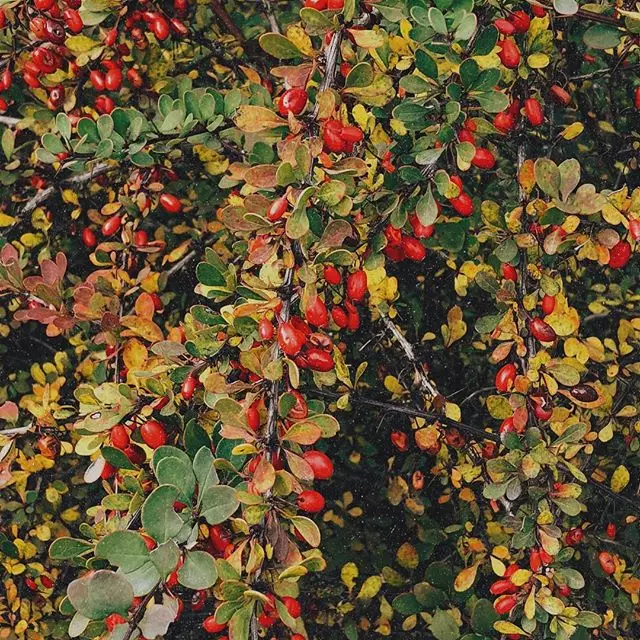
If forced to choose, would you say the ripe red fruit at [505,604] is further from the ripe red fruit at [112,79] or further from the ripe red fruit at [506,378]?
the ripe red fruit at [112,79]

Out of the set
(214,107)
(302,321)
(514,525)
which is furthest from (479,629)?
(214,107)

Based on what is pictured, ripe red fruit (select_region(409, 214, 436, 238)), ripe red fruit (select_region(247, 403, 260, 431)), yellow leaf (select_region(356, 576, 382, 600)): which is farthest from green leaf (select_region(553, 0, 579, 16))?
yellow leaf (select_region(356, 576, 382, 600))

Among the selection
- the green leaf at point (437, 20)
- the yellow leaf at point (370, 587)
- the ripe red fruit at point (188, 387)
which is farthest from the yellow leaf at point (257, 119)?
the yellow leaf at point (370, 587)

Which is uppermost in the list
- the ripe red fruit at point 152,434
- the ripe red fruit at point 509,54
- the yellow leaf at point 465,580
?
the ripe red fruit at point 509,54

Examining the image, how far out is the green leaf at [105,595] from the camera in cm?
83

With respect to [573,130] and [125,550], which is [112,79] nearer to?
[573,130]

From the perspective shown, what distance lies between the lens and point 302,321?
3.50ft

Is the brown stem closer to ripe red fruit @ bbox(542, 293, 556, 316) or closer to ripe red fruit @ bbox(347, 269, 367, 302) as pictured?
ripe red fruit @ bbox(347, 269, 367, 302)

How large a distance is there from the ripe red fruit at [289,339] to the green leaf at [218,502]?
178mm

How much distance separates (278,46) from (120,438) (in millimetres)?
597

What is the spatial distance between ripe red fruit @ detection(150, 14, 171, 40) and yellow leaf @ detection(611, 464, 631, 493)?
4.00 ft

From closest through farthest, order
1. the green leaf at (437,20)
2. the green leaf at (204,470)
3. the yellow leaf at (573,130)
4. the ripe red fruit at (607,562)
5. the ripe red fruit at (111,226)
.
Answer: the green leaf at (204,470) < the green leaf at (437,20) < the yellow leaf at (573,130) < the ripe red fruit at (607,562) < the ripe red fruit at (111,226)

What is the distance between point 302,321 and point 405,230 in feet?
0.90

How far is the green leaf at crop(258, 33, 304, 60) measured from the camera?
106cm
